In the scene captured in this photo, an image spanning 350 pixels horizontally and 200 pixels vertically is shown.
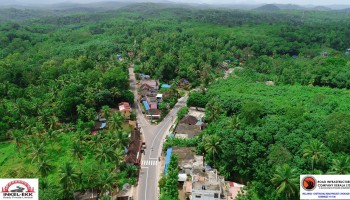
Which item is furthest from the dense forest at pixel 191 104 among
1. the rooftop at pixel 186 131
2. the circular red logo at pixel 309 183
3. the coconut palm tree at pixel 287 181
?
the circular red logo at pixel 309 183

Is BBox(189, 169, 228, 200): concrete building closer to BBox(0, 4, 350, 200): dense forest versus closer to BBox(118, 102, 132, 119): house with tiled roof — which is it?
BBox(0, 4, 350, 200): dense forest

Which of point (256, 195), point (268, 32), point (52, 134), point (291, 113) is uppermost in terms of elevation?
point (268, 32)

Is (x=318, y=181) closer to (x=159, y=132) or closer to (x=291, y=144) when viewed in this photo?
(x=291, y=144)

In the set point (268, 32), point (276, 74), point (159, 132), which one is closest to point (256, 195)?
point (159, 132)

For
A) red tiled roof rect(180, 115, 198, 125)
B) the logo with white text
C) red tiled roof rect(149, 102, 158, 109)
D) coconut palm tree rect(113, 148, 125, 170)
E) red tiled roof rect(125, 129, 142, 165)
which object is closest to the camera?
the logo with white text

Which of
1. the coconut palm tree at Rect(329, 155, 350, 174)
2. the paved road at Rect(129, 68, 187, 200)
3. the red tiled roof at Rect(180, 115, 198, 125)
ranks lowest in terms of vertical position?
the paved road at Rect(129, 68, 187, 200)

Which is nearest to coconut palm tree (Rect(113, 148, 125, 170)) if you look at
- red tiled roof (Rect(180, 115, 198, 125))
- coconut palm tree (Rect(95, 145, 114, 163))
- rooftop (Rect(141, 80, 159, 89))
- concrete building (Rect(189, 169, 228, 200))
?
coconut palm tree (Rect(95, 145, 114, 163))

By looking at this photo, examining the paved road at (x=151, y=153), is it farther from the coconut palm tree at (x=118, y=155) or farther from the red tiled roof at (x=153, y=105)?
the coconut palm tree at (x=118, y=155)

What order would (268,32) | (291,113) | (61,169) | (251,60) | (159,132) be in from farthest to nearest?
(268,32)
(251,60)
(159,132)
(291,113)
(61,169)
